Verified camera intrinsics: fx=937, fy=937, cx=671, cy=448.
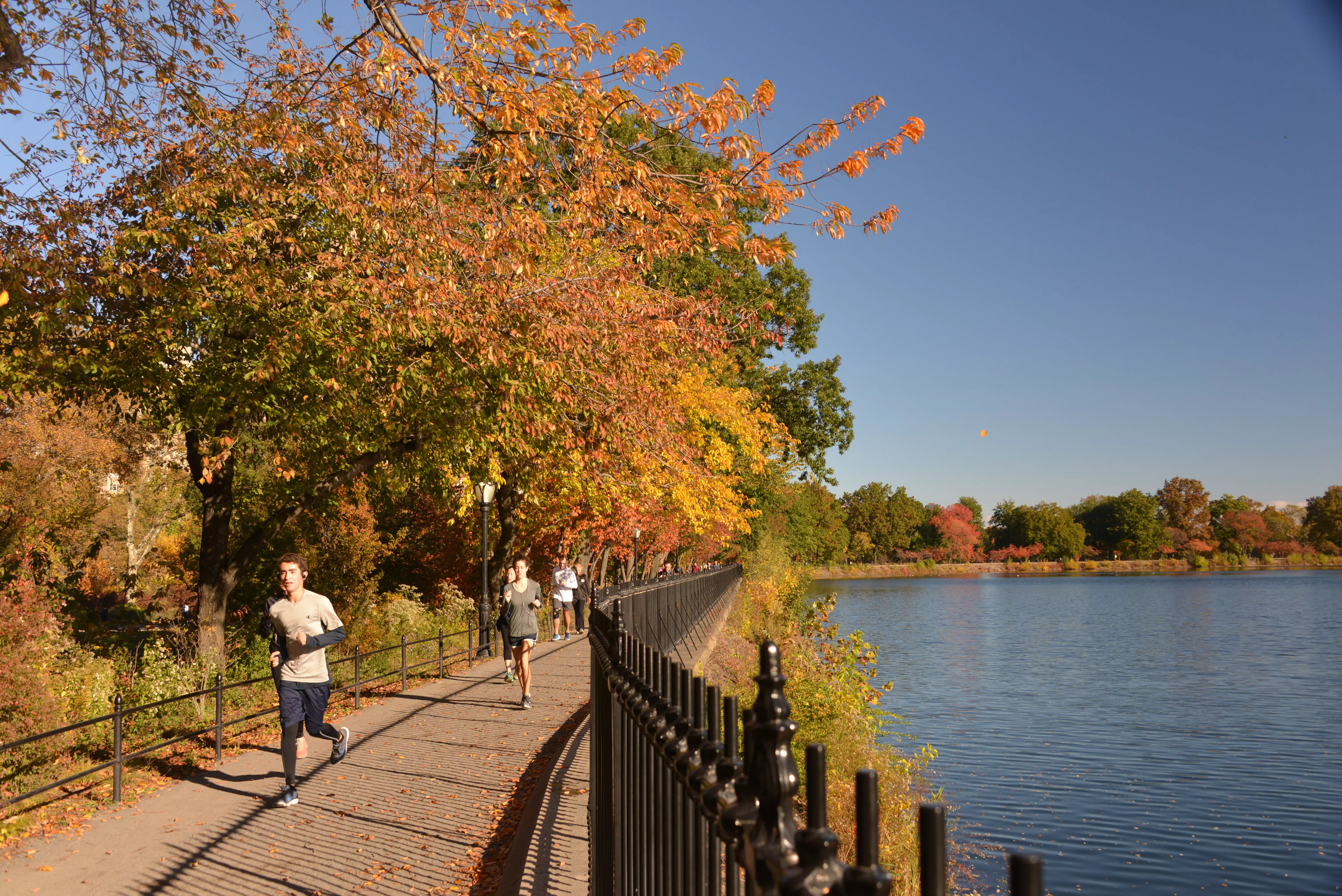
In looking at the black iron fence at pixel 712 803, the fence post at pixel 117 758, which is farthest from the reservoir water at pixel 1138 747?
the fence post at pixel 117 758

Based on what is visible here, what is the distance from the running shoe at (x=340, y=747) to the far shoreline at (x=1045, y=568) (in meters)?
119

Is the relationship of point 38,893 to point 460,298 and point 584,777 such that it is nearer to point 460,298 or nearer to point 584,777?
point 584,777

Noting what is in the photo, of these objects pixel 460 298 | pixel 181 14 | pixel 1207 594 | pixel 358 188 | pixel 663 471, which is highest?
pixel 181 14

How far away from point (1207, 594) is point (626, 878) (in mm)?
84506

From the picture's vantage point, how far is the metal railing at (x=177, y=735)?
7.86 m

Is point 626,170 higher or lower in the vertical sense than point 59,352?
higher

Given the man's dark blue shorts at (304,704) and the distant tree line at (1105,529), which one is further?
the distant tree line at (1105,529)

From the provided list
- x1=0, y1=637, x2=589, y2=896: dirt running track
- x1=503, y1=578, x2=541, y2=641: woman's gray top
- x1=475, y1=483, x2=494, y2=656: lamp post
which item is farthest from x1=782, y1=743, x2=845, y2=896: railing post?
x1=475, y1=483, x2=494, y2=656: lamp post

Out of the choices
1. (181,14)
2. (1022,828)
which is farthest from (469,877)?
(1022,828)

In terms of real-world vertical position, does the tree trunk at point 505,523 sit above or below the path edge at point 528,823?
above

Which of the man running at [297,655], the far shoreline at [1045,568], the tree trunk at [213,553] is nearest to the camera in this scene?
the man running at [297,655]

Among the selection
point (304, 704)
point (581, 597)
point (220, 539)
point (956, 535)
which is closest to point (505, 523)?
point (581, 597)

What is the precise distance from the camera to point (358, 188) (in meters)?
10.5

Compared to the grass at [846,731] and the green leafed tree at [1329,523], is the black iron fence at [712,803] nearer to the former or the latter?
the grass at [846,731]
